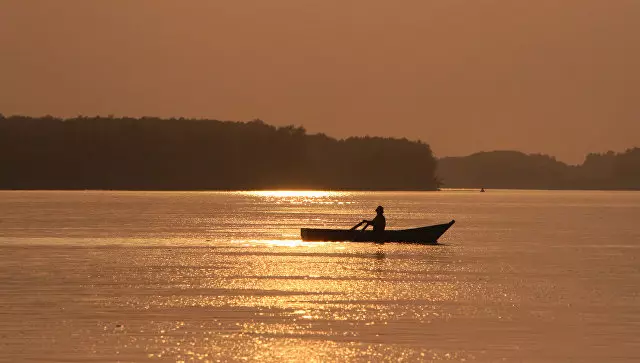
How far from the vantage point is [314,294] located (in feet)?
134

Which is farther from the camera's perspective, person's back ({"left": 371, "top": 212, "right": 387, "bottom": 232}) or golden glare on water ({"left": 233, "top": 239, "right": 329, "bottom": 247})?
golden glare on water ({"left": 233, "top": 239, "right": 329, "bottom": 247})

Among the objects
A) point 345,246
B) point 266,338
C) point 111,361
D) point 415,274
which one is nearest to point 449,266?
point 415,274

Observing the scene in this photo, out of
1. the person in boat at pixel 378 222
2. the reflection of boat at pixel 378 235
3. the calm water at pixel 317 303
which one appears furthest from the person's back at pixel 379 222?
the calm water at pixel 317 303

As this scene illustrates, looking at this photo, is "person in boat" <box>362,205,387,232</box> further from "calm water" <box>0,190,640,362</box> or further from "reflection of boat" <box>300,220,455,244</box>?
"calm water" <box>0,190,640,362</box>

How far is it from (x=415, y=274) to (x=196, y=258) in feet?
46.8

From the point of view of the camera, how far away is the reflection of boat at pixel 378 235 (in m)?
70.9

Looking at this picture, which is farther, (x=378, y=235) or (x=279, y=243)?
(x=279, y=243)

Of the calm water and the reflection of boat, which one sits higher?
the reflection of boat

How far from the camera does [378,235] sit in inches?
2781

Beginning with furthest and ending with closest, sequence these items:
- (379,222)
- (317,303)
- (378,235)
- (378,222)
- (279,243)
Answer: (279,243) < (378,235) < (378,222) < (379,222) < (317,303)

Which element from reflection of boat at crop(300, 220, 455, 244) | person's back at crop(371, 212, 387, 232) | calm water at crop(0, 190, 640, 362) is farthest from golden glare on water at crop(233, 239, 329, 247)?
person's back at crop(371, 212, 387, 232)

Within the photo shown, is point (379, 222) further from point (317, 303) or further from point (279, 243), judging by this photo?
point (317, 303)

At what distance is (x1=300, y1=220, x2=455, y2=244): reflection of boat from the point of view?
233 feet

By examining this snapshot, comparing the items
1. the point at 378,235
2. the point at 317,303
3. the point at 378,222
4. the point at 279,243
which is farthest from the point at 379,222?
the point at 317,303
